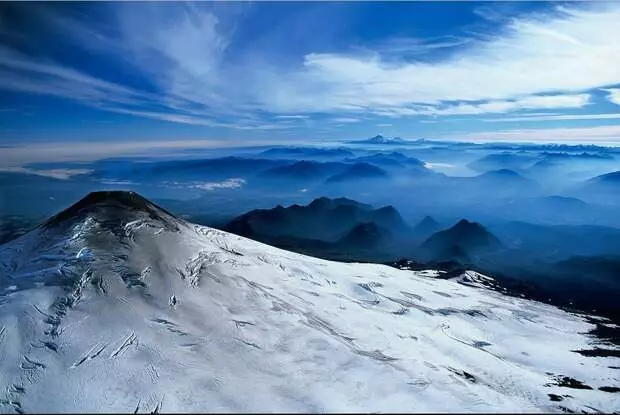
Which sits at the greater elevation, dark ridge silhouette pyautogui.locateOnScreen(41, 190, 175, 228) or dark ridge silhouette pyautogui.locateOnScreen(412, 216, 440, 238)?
dark ridge silhouette pyautogui.locateOnScreen(41, 190, 175, 228)

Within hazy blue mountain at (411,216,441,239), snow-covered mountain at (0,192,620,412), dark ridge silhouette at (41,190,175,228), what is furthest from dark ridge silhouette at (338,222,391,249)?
dark ridge silhouette at (41,190,175,228)

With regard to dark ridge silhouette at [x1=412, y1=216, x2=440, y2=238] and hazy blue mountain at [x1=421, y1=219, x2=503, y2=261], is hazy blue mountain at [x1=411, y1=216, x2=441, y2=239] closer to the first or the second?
dark ridge silhouette at [x1=412, y1=216, x2=440, y2=238]

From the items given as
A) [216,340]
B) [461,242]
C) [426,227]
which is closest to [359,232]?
[426,227]

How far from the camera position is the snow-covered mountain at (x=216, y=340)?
1376 cm

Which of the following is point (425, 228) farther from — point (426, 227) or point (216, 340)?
point (216, 340)

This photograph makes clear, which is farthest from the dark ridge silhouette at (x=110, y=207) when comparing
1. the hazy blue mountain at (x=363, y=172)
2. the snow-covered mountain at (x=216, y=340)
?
the hazy blue mountain at (x=363, y=172)

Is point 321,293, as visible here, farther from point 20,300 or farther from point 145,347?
point 20,300

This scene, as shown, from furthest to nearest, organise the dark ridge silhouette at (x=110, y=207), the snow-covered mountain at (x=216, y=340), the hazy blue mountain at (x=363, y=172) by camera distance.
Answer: the hazy blue mountain at (x=363, y=172)
the dark ridge silhouette at (x=110, y=207)
the snow-covered mountain at (x=216, y=340)

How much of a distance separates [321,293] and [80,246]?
39.0 ft

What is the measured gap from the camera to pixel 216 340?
55.7 ft

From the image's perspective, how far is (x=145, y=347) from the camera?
52.5ft

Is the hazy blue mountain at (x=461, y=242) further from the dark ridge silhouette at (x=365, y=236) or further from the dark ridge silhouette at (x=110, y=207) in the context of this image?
the dark ridge silhouette at (x=110, y=207)

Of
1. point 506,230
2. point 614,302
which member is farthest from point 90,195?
point 506,230

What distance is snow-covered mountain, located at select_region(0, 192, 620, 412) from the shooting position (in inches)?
542
